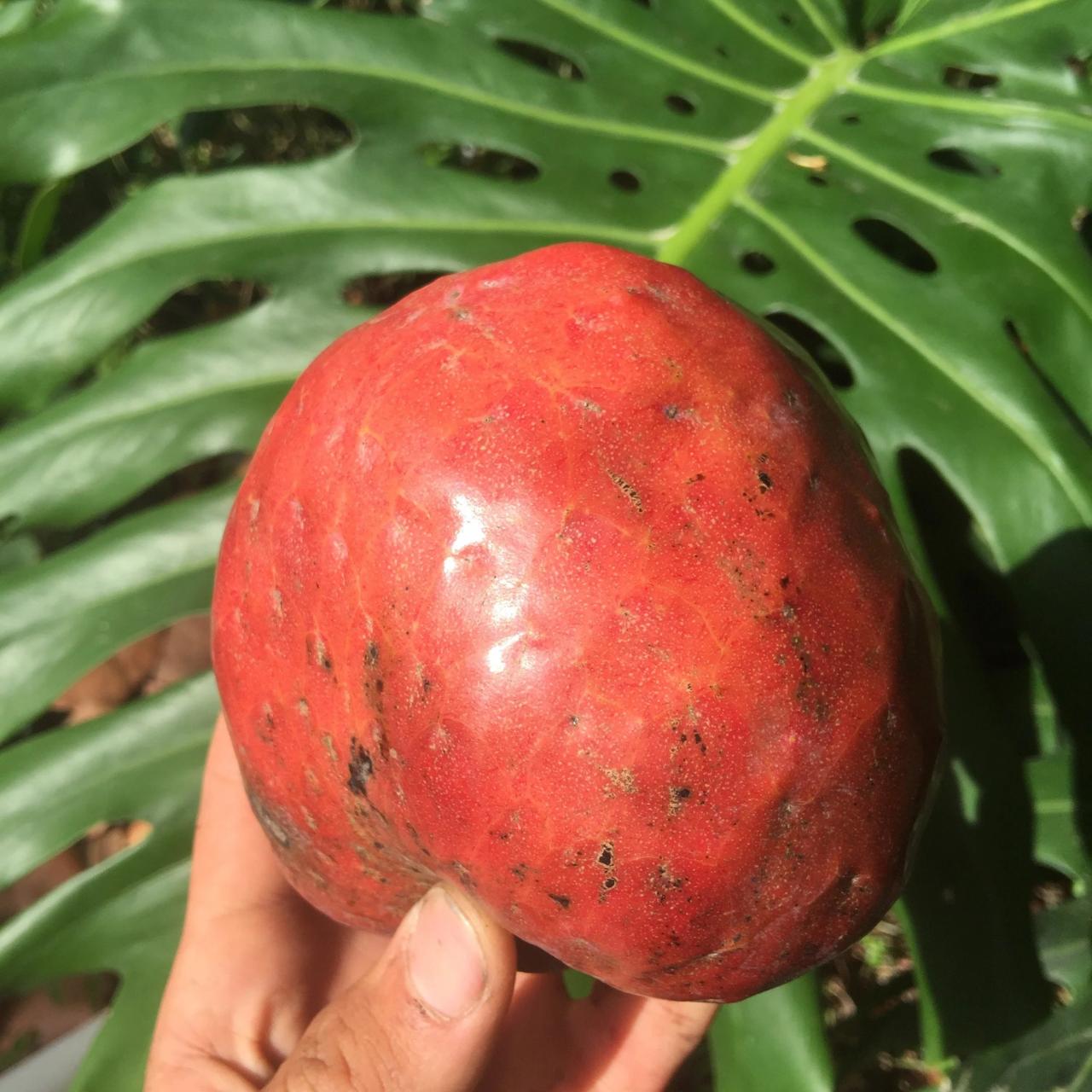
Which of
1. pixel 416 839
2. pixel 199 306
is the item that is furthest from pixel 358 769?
pixel 199 306

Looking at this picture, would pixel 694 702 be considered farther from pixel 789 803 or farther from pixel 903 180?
pixel 903 180

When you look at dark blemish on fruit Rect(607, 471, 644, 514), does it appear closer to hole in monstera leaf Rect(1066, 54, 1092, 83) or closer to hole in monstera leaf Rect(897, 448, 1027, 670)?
hole in monstera leaf Rect(897, 448, 1027, 670)

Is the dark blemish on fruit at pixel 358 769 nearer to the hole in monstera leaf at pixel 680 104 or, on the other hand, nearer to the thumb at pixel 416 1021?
the thumb at pixel 416 1021

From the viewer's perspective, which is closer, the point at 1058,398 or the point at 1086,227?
the point at 1058,398

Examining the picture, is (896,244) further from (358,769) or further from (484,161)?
(358,769)

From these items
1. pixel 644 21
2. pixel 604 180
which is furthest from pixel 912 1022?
pixel 644 21
